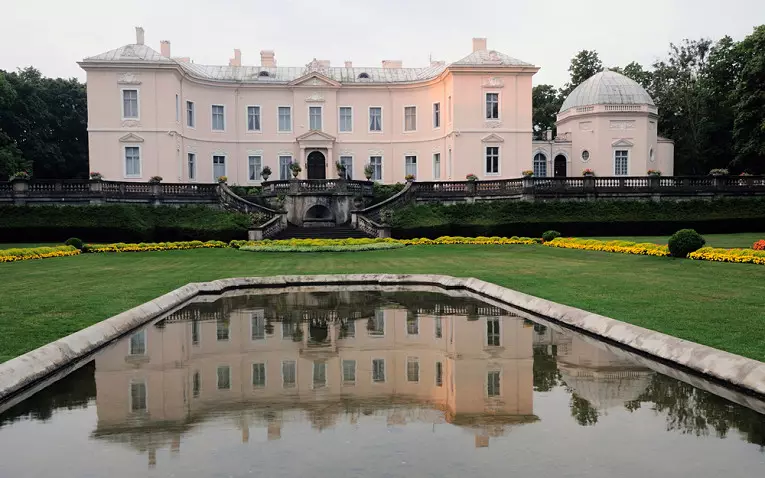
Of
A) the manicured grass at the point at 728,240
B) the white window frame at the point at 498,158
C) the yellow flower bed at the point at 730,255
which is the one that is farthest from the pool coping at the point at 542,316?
the white window frame at the point at 498,158

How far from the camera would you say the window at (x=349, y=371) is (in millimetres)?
8156

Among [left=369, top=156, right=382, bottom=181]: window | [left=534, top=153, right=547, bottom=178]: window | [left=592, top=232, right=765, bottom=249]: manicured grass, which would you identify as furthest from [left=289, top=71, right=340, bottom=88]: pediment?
[left=592, top=232, right=765, bottom=249]: manicured grass

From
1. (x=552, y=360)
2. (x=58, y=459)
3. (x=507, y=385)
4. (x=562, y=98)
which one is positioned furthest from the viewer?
(x=562, y=98)

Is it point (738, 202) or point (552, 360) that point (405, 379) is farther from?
point (738, 202)

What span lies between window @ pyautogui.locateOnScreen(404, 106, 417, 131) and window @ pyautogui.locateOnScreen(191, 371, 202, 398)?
45765mm

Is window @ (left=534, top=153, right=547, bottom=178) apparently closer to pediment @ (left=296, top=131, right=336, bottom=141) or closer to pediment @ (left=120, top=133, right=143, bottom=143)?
pediment @ (left=296, top=131, right=336, bottom=141)

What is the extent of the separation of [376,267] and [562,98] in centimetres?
5513

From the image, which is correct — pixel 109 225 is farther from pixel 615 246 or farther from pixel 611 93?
pixel 611 93

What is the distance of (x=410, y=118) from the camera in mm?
52844

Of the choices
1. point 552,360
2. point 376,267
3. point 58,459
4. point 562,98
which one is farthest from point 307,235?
point 562,98

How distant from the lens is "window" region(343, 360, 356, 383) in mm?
8156

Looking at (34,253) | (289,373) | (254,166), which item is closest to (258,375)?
(289,373)

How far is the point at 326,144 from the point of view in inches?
2037

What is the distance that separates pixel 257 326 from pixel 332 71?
45556 millimetres
